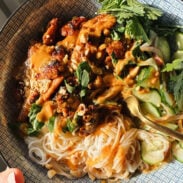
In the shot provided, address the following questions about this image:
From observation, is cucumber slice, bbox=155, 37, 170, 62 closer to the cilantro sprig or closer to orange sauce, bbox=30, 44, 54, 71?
the cilantro sprig

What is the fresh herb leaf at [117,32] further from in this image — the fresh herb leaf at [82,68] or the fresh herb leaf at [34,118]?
the fresh herb leaf at [34,118]

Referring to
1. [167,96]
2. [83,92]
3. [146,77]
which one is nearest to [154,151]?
[167,96]

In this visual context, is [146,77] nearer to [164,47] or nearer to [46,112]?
[164,47]

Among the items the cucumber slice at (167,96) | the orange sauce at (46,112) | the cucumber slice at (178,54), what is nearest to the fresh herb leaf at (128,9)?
the cucumber slice at (178,54)

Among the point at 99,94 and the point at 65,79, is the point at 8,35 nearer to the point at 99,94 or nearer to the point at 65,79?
the point at 65,79

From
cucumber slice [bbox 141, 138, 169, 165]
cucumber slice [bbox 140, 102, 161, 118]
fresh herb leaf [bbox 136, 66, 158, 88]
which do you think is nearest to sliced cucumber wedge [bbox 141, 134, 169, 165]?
cucumber slice [bbox 141, 138, 169, 165]

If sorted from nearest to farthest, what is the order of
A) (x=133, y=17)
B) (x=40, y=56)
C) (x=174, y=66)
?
1. (x=174, y=66)
2. (x=133, y=17)
3. (x=40, y=56)

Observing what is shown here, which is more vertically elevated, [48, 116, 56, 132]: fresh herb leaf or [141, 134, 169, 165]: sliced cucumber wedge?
[48, 116, 56, 132]: fresh herb leaf
